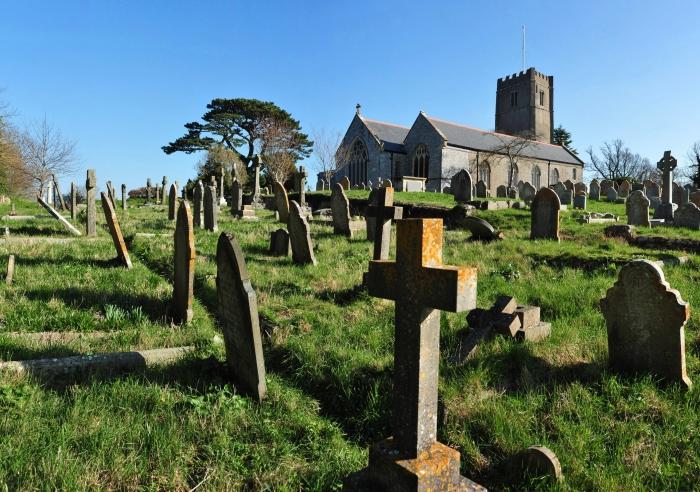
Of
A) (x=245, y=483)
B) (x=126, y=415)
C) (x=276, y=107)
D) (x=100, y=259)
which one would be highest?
(x=276, y=107)

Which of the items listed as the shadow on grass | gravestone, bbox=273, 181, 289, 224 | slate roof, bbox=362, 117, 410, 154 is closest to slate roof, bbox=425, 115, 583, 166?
slate roof, bbox=362, 117, 410, 154

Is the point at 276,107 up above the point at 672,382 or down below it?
above

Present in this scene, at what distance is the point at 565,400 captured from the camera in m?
3.58

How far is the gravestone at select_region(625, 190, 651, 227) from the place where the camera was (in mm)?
13297

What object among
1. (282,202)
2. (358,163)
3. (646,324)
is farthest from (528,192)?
(358,163)

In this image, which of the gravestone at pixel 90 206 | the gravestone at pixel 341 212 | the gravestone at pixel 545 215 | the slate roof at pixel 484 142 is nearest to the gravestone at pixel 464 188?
the gravestone at pixel 545 215

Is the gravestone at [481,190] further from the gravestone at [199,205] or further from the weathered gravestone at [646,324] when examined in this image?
the weathered gravestone at [646,324]

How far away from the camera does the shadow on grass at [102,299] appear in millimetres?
5742

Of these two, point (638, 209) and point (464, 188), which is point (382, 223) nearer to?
point (638, 209)

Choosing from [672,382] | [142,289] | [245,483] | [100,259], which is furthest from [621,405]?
[100,259]

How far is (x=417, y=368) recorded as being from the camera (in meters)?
2.41

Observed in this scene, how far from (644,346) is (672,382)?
36cm

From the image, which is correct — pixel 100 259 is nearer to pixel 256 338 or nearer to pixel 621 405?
pixel 256 338

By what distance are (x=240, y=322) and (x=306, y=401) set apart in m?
0.88
